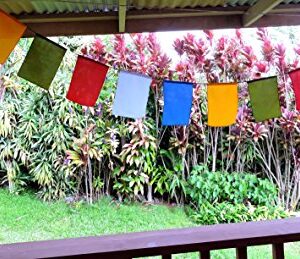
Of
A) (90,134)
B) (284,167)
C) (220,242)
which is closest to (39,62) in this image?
(220,242)

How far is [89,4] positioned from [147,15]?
32cm

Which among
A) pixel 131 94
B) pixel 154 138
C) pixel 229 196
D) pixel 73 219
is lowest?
pixel 73 219

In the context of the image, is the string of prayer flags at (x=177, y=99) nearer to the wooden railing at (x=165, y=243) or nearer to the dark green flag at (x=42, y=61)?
the dark green flag at (x=42, y=61)

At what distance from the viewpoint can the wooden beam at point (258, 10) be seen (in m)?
1.92

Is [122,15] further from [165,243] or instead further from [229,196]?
[229,196]

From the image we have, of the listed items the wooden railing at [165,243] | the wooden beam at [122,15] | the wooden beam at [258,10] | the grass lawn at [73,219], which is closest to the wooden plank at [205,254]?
the wooden railing at [165,243]

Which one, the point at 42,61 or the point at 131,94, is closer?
the point at 42,61

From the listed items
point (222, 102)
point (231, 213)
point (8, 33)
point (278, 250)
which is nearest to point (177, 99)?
point (222, 102)

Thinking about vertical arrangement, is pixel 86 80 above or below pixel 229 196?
above

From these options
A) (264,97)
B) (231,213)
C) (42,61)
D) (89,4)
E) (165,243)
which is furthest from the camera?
(231,213)

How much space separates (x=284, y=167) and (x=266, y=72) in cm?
102

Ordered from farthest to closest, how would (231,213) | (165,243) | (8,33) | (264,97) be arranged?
(231,213)
(264,97)
(8,33)
(165,243)

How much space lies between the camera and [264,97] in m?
2.16

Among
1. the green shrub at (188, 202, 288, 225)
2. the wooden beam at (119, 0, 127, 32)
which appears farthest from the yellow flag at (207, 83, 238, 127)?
the green shrub at (188, 202, 288, 225)
